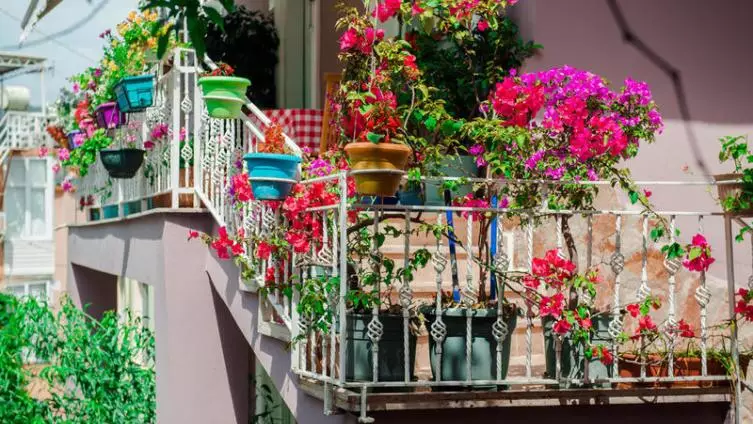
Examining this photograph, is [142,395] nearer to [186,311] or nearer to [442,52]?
[186,311]

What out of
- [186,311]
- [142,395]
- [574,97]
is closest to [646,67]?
[574,97]

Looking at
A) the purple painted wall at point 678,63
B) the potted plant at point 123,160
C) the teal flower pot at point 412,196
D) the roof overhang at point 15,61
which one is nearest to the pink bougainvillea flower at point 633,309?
the teal flower pot at point 412,196

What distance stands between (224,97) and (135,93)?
2065 millimetres

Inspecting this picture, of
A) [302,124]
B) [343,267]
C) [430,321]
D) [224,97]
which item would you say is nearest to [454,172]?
[224,97]

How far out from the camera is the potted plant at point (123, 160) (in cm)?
884

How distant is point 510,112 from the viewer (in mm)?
5461

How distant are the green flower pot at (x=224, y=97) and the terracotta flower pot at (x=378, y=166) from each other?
1725mm

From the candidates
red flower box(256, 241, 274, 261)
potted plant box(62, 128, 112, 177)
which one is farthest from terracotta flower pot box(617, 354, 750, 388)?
potted plant box(62, 128, 112, 177)

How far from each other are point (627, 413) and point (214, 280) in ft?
9.78

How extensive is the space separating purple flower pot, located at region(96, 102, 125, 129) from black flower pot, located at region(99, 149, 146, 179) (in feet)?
1.29

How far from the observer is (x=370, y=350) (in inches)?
199

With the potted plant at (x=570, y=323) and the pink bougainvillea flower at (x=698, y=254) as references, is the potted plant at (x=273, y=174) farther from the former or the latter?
the pink bougainvillea flower at (x=698, y=254)

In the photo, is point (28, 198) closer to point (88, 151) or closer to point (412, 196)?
point (88, 151)

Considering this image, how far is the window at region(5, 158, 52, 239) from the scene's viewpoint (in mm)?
29422
